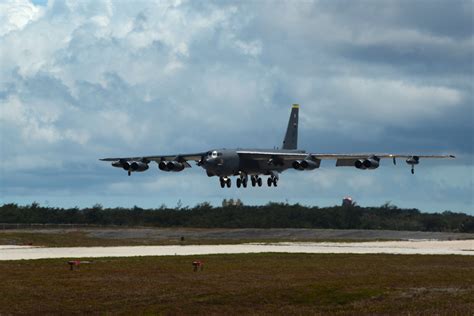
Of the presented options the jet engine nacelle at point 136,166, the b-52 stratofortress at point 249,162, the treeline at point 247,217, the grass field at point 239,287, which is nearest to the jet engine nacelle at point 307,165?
the b-52 stratofortress at point 249,162

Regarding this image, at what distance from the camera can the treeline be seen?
138000 millimetres

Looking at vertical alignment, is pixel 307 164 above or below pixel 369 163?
above

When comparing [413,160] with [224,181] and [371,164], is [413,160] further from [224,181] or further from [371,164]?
[224,181]

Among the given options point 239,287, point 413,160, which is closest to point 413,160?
point 413,160

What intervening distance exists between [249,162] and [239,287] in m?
41.8

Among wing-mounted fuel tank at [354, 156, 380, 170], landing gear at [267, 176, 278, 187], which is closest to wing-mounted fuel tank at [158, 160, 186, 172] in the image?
landing gear at [267, 176, 278, 187]

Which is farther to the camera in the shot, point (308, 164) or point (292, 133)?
point (292, 133)

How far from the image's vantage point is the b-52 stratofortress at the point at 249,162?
72.7 metres

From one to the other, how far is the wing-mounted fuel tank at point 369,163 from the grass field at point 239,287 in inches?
846

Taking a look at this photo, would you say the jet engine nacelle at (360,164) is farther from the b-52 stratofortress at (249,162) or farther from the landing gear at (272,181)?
the landing gear at (272,181)

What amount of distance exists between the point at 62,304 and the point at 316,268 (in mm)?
16944

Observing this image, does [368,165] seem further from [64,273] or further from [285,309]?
[285,309]

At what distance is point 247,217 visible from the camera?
141 metres

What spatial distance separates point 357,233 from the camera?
101688mm
